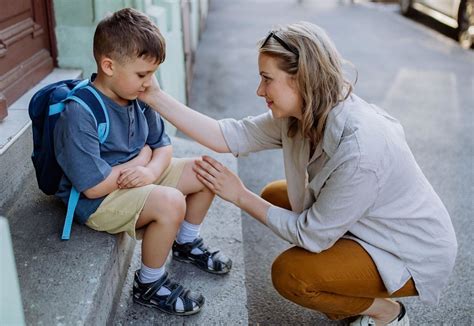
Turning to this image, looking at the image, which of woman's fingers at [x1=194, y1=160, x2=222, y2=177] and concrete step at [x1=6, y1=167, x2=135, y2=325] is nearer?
concrete step at [x1=6, y1=167, x2=135, y2=325]

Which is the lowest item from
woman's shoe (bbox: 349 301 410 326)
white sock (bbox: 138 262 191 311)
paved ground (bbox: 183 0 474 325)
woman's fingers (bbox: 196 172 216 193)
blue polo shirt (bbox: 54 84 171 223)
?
paved ground (bbox: 183 0 474 325)

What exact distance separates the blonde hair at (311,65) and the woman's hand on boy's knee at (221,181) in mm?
398

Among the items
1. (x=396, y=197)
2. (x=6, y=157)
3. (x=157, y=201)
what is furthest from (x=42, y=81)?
(x=396, y=197)

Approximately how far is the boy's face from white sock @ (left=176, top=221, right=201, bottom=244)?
64 cm

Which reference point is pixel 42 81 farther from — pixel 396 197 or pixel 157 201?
pixel 396 197

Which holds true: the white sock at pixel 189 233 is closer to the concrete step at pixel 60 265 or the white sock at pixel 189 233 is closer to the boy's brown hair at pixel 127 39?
the concrete step at pixel 60 265

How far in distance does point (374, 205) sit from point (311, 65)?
1.80ft

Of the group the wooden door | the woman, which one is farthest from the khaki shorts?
the wooden door

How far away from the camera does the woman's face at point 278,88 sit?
2.10m

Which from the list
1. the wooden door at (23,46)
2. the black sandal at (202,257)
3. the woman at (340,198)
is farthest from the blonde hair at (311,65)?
the wooden door at (23,46)

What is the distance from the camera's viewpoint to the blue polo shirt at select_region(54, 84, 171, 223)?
6.64 feet

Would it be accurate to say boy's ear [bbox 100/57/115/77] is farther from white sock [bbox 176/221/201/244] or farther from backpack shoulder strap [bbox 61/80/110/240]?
white sock [bbox 176/221/201/244]

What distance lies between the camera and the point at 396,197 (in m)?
2.17

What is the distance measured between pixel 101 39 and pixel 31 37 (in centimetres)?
125
